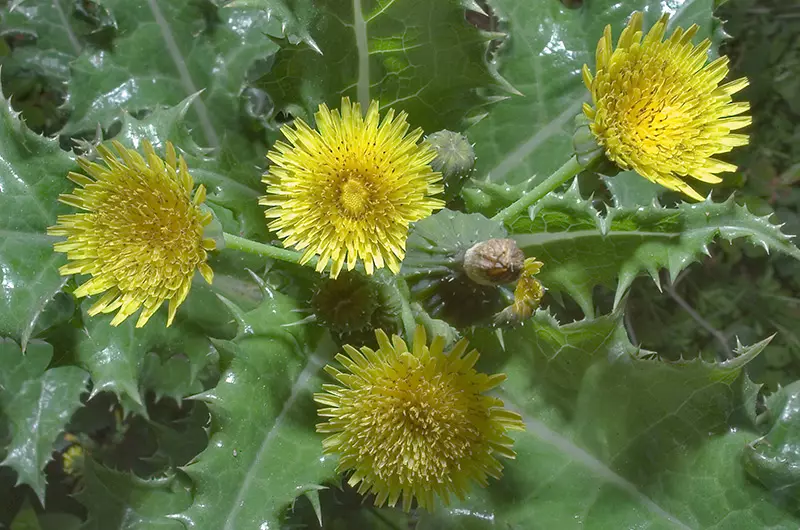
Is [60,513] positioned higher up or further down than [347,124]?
further down

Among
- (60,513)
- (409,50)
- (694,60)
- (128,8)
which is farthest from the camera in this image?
(60,513)

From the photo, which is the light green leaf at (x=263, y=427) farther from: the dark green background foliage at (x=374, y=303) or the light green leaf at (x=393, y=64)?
the light green leaf at (x=393, y=64)

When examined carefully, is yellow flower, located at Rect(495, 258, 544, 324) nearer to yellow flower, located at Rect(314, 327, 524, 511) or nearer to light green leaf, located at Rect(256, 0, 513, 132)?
yellow flower, located at Rect(314, 327, 524, 511)

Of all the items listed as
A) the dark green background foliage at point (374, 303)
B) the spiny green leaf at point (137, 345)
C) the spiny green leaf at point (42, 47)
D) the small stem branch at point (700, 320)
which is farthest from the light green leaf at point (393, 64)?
the small stem branch at point (700, 320)

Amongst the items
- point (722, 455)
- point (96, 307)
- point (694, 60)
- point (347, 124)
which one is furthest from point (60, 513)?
point (694, 60)

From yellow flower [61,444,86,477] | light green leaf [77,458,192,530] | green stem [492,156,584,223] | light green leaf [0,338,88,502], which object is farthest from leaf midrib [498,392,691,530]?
yellow flower [61,444,86,477]

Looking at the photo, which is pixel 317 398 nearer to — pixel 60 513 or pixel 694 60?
pixel 694 60

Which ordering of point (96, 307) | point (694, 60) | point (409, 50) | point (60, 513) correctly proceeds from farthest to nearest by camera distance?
point (60, 513)
point (409, 50)
point (694, 60)
point (96, 307)
